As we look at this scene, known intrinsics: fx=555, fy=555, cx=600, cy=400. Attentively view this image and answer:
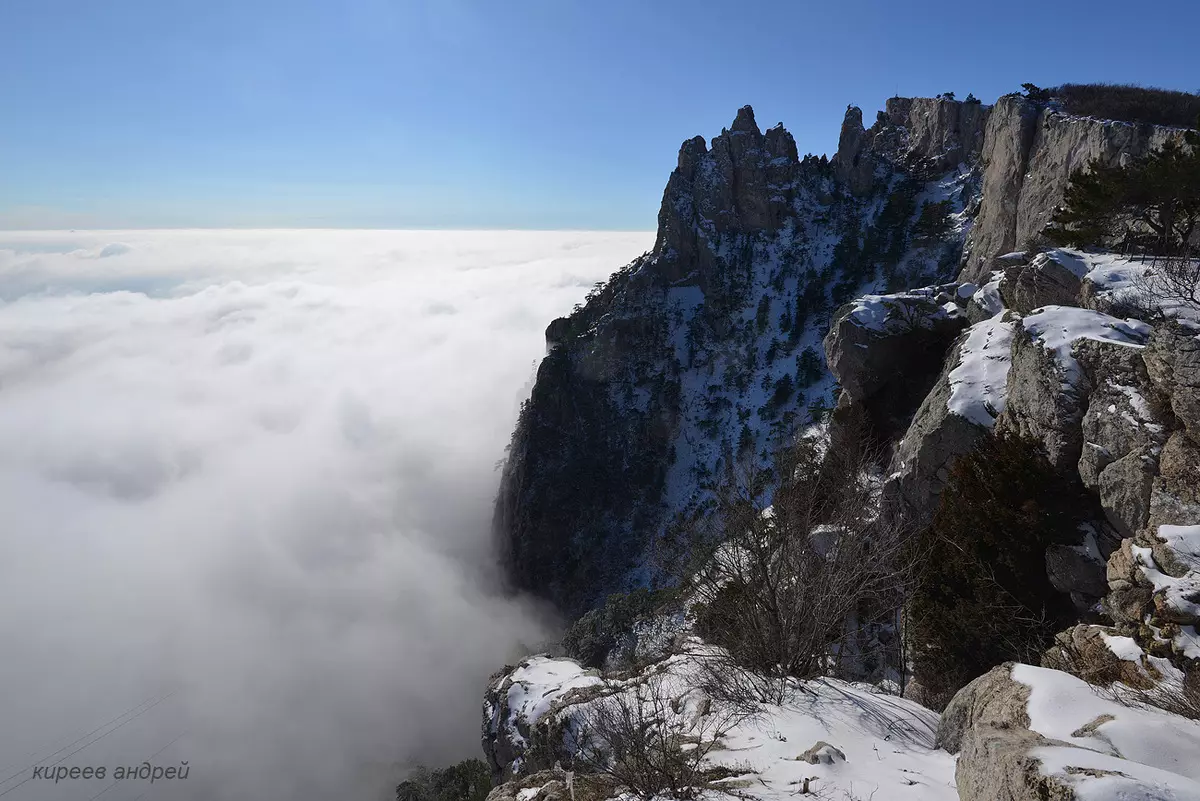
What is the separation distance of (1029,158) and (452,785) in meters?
56.3

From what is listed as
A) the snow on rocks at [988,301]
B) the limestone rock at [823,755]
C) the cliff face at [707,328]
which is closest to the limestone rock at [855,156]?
the cliff face at [707,328]

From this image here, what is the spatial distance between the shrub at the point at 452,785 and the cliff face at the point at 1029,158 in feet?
122

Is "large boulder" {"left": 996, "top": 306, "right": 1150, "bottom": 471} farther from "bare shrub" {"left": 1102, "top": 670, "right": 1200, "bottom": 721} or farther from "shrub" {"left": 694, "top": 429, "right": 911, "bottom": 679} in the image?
"bare shrub" {"left": 1102, "top": 670, "right": 1200, "bottom": 721}

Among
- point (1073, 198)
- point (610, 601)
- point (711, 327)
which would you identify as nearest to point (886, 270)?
point (711, 327)

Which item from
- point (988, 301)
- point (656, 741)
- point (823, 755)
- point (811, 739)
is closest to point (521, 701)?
point (656, 741)

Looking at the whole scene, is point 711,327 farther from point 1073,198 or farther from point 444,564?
point 444,564

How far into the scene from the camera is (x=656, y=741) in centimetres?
1020

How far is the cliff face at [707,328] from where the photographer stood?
202 ft

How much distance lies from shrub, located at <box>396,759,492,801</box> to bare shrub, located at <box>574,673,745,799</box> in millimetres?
19624

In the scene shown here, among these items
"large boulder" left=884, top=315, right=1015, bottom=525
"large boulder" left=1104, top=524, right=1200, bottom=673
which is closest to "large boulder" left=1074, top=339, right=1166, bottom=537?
"large boulder" left=1104, top=524, right=1200, bottom=673

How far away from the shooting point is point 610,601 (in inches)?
1719

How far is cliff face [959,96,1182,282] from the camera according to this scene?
3014cm

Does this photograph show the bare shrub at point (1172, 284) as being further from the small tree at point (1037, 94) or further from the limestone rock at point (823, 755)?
the small tree at point (1037, 94)

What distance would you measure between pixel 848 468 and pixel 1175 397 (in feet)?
28.8
